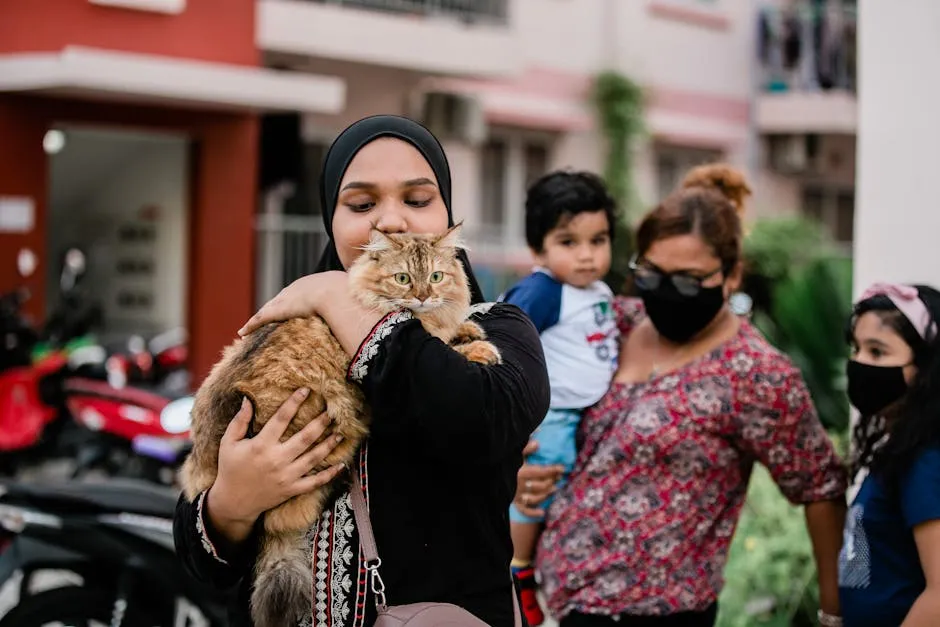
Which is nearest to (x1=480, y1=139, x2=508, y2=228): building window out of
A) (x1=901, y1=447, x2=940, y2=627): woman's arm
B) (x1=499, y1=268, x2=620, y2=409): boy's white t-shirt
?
(x1=499, y1=268, x2=620, y2=409): boy's white t-shirt

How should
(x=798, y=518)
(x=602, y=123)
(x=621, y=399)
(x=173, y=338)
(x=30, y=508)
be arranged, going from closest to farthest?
1. (x=621, y=399)
2. (x=30, y=508)
3. (x=798, y=518)
4. (x=173, y=338)
5. (x=602, y=123)

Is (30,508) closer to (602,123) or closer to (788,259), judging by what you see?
(788,259)

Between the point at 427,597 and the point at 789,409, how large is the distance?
126 cm

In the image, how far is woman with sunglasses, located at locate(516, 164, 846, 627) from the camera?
2.88m

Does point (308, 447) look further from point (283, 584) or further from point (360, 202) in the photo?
point (360, 202)

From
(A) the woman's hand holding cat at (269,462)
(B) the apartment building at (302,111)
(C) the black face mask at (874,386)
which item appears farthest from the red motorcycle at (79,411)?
(A) the woman's hand holding cat at (269,462)

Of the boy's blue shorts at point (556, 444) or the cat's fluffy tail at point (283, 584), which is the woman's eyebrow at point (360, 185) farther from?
the boy's blue shorts at point (556, 444)

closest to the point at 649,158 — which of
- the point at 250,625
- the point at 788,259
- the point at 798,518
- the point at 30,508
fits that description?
the point at 788,259

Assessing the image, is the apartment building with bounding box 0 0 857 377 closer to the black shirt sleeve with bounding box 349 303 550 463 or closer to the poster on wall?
the poster on wall

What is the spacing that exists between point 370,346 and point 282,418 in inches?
8.4

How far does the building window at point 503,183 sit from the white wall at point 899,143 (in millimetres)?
11641

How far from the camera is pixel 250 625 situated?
2283 mm

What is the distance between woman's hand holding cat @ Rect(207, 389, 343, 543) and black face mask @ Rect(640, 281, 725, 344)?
1.23m

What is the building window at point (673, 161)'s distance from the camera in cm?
1756
